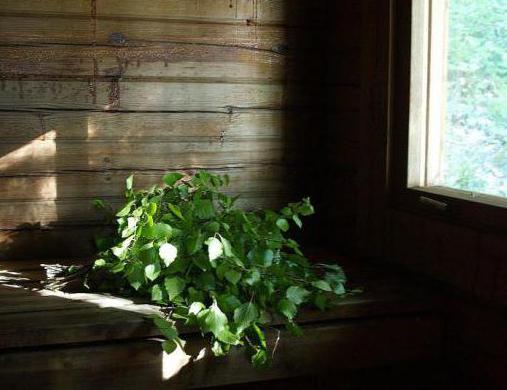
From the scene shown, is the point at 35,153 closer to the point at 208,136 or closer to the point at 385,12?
the point at 208,136

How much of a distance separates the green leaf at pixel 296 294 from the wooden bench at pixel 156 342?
0.06 m

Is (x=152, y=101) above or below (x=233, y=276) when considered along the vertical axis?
above

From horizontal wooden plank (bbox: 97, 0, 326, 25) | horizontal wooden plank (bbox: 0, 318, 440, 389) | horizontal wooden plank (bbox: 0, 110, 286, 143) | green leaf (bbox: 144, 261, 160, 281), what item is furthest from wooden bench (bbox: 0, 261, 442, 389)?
horizontal wooden plank (bbox: 97, 0, 326, 25)

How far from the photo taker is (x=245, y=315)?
206cm

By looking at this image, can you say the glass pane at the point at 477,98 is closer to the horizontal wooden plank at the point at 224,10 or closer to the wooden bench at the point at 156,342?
the wooden bench at the point at 156,342

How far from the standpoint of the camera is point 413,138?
2.54 metres

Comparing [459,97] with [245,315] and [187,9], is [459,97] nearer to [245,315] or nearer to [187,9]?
[245,315]

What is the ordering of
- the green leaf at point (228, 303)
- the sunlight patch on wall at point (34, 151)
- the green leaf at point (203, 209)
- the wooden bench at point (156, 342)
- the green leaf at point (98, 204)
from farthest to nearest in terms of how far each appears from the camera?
the sunlight patch on wall at point (34, 151), the green leaf at point (98, 204), the green leaf at point (203, 209), the green leaf at point (228, 303), the wooden bench at point (156, 342)

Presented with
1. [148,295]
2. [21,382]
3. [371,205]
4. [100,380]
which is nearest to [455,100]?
[371,205]

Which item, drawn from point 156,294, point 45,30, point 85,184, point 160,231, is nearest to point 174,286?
point 156,294

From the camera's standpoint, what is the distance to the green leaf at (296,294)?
85.8 inches

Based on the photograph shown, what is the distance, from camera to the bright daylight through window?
86.1 inches

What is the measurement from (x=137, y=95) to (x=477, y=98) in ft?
4.49

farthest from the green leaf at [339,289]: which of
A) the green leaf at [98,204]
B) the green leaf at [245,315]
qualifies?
the green leaf at [98,204]
